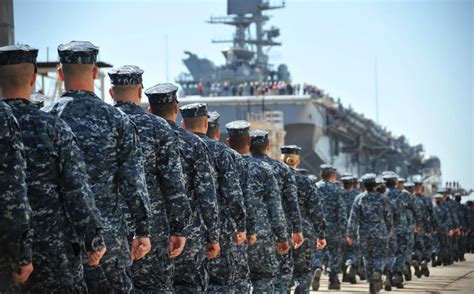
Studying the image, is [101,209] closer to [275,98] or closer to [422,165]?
[275,98]

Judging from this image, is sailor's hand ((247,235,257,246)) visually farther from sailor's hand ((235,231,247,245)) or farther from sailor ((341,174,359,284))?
sailor ((341,174,359,284))

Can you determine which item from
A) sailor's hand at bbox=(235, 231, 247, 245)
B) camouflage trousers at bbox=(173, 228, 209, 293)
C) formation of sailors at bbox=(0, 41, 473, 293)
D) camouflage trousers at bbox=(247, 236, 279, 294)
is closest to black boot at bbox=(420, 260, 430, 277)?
formation of sailors at bbox=(0, 41, 473, 293)

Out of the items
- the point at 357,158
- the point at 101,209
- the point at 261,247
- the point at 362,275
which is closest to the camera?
the point at 101,209

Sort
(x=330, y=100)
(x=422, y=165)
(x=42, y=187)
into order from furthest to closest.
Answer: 1. (x=422, y=165)
2. (x=330, y=100)
3. (x=42, y=187)

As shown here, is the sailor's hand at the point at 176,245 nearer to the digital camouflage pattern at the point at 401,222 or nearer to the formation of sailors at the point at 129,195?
the formation of sailors at the point at 129,195

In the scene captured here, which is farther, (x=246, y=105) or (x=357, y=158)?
(x=357, y=158)

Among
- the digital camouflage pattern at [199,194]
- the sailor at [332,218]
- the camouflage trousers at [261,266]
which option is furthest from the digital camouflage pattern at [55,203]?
the sailor at [332,218]

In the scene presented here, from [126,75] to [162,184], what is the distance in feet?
2.46

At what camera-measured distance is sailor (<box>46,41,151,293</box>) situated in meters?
6.56

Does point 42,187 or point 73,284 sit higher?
point 42,187

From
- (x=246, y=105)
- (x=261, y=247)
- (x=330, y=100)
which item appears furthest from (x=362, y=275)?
(x=330, y=100)

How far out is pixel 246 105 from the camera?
6838cm

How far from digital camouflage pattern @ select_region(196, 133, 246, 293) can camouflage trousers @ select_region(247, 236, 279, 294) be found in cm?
134

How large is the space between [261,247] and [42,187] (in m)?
5.45
